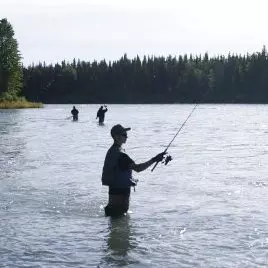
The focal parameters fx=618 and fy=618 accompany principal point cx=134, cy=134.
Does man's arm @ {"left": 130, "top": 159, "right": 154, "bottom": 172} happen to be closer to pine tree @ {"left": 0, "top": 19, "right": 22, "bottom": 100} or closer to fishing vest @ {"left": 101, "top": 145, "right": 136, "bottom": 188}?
fishing vest @ {"left": 101, "top": 145, "right": 136, "bottom": 188}

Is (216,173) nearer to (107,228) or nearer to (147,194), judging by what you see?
(147,194)

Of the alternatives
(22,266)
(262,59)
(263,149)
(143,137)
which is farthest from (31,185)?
(262,59)

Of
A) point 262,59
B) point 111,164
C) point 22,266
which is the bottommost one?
point 22,266

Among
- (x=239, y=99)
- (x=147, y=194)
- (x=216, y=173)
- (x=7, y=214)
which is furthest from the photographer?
(x=239, y=99)

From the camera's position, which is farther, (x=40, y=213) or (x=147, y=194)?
(x=147, y=194)

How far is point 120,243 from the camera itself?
34.7 ft

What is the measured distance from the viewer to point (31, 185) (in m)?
17.3

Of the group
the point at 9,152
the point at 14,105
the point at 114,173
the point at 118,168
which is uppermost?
the point at 14,105

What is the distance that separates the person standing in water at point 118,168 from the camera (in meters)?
11.5

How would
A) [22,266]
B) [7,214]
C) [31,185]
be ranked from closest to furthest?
1. [22,266]
2. [7,214]
3. [31,185]

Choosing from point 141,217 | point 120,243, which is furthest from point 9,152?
point 120,243

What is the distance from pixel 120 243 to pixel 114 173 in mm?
1608

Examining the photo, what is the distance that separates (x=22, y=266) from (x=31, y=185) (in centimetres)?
828

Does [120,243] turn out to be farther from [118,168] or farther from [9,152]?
[9,152]
